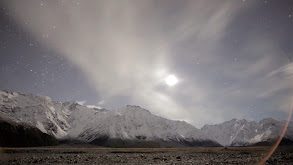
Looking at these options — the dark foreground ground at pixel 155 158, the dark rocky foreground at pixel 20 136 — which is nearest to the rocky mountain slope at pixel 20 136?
the dark rocky foreground at pixel 20 136

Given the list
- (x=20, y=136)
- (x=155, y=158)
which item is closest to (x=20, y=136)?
(x=20, y=136)

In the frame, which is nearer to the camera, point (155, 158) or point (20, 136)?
point (155, 158)

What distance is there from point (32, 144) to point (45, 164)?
6633 inches

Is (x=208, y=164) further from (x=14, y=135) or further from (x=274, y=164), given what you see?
(x=14, y=135)

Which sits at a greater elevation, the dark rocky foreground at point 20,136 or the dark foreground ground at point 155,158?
the dark rocky foreground at point 20,136

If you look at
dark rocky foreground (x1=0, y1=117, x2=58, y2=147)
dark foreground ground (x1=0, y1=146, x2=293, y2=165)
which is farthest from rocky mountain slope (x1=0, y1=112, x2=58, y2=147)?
dark foreground ground (x1=0, y1=146, x2=293, y2=165)

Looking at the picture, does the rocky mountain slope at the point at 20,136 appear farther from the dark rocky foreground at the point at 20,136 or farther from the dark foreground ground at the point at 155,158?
the dark foreground ground at the point at 155,158

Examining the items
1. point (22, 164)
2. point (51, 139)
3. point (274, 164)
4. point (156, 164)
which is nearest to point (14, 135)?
point (51, 139)

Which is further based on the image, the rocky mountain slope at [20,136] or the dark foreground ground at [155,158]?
the rocky mountain slope at [20,136]

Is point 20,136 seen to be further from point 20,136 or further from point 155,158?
point 155,158

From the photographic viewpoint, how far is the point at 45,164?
2362 cm

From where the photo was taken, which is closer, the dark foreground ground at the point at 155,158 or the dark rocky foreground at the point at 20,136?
the dark foreground ground at the point at 155,158

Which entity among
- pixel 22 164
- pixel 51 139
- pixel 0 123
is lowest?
pixel 22 164

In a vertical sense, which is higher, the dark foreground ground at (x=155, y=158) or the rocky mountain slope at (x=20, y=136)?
the rocky mountain slope at (x=20, y=136)
